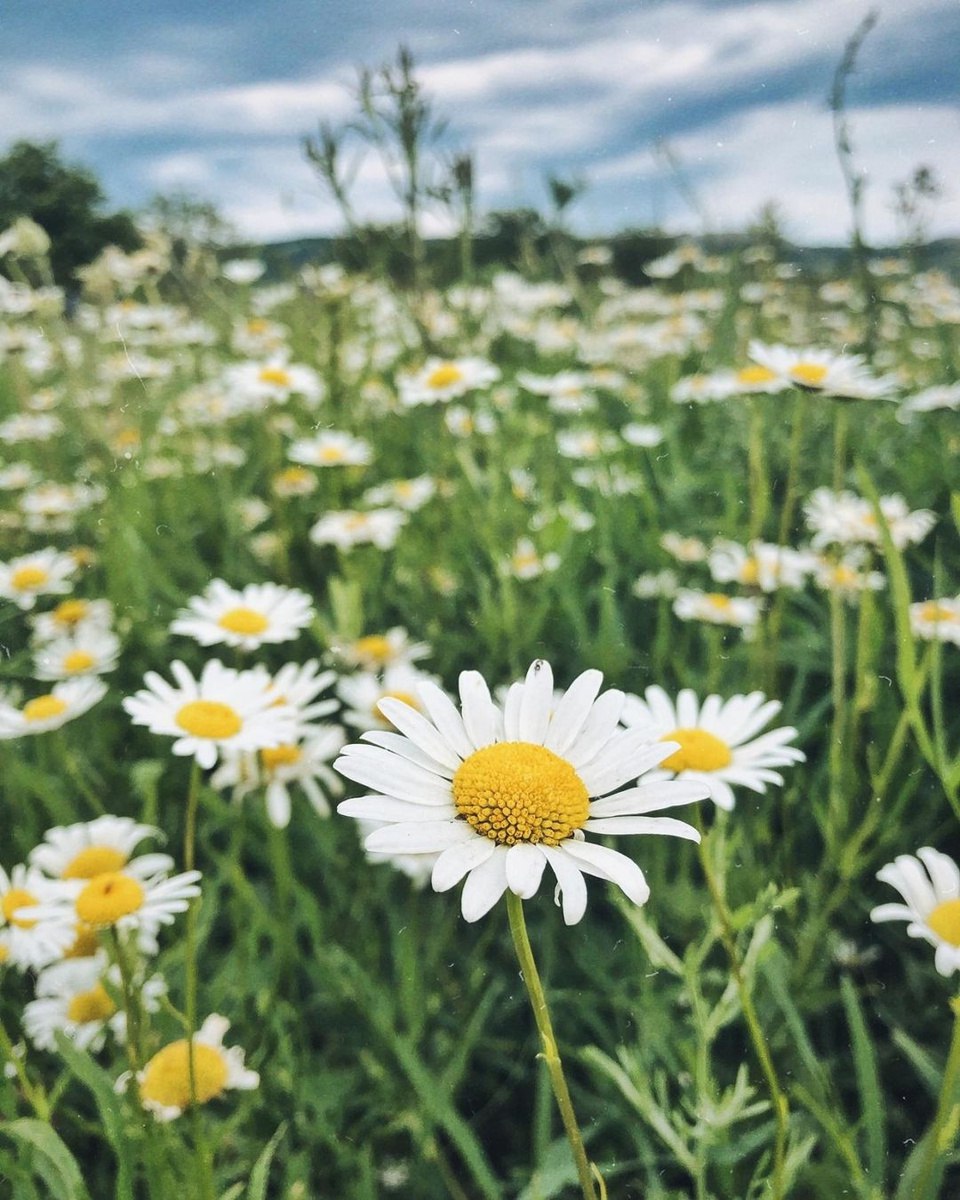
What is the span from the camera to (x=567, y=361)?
10.1 ft

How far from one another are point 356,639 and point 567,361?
2.10 metres

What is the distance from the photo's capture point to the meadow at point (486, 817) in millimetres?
550

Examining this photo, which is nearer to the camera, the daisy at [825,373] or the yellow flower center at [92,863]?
the yellow flower center at [92,863]

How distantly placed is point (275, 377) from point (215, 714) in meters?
1.35

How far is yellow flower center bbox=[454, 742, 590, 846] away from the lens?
0.44 meters

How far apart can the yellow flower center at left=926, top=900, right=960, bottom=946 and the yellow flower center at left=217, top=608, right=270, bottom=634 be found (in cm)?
71

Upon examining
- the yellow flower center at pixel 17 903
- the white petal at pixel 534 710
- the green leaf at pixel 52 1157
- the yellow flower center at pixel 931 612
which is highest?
the white petal at pixel 534 710

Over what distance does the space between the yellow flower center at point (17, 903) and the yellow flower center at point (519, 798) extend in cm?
41

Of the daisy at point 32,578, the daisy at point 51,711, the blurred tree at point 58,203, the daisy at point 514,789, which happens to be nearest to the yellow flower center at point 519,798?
the daisy at point 514,789

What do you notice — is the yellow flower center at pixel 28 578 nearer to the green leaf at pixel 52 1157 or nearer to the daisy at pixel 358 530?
the daisy at pixel 358 530

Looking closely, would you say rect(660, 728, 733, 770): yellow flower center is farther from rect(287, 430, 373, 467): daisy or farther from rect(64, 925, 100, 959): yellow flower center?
rect(287, 430, 373, 467): daisy

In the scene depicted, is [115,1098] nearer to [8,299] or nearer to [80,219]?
[80,219]

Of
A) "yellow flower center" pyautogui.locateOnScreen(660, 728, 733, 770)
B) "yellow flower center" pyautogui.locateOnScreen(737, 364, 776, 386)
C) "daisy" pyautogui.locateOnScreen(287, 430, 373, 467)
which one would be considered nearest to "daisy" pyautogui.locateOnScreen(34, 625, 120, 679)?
"daisy" pyautogui.locateOnScreen(287, 430, 373, 467)

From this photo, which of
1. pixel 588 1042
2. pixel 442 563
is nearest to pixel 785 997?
pixel 588 1042
